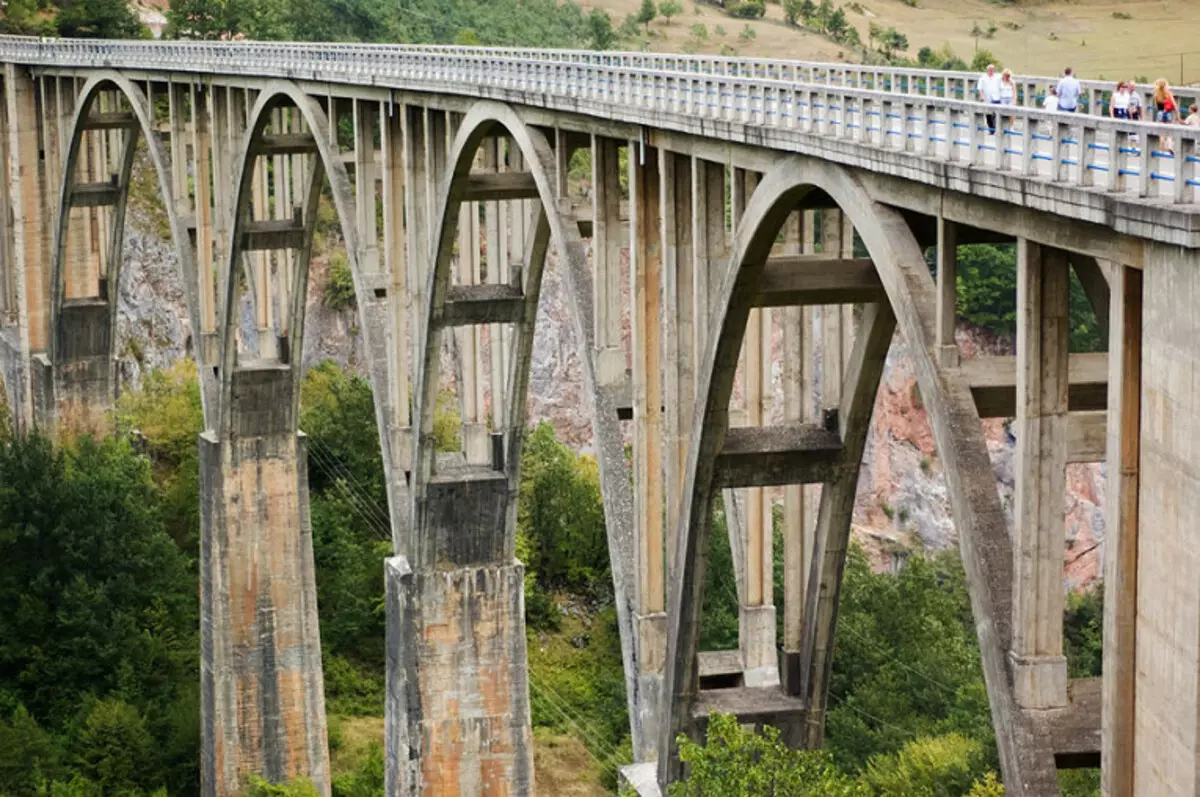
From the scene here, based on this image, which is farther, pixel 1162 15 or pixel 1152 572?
pixel 1162 15

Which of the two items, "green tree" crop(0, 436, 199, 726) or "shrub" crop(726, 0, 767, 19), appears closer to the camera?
"green tree" crop(0, 436, 199, 726)

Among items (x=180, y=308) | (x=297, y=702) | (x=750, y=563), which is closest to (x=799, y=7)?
(x=180, y=308)

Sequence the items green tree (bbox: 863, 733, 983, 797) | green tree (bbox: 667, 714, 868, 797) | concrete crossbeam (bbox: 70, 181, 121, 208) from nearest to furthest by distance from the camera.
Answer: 1. green tree (bbox: 667, 714, 868, 797)
2. green tree (bbox: 863, 733, 983, 797)
3. concrete crossbeam (bbox: 70, 181, 121, 208)

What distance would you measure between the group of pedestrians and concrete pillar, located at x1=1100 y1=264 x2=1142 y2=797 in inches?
106

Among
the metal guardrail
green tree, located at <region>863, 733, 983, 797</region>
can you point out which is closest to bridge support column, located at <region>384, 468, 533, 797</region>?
the metal guardrail

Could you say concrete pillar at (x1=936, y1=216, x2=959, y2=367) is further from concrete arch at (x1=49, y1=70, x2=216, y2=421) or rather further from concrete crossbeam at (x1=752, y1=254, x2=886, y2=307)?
concrete arch at (x1=49, y1=70, x2=216, y2=421)

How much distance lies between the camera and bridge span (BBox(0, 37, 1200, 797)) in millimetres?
18531

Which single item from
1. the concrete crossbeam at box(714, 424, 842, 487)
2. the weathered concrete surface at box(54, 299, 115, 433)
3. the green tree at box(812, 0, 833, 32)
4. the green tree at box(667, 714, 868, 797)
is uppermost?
the green tree at box(812, 0, 833, 32)

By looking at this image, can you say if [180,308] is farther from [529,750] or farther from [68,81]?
[529,750]

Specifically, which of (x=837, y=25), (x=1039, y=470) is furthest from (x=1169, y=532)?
(x=837, y=25)

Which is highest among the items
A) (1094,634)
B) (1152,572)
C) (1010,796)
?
(1152,572)

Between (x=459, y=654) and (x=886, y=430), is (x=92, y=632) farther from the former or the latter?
(x=886, y=430)

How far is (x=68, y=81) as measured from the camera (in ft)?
227

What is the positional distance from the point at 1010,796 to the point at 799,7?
12296 centimetres
